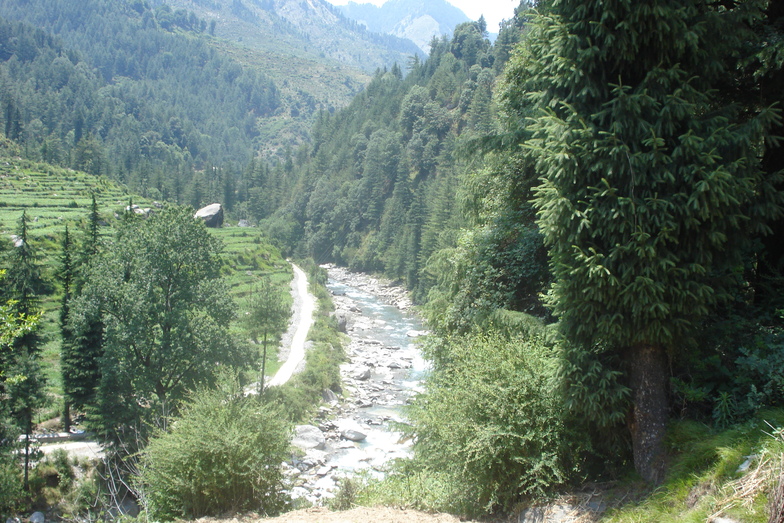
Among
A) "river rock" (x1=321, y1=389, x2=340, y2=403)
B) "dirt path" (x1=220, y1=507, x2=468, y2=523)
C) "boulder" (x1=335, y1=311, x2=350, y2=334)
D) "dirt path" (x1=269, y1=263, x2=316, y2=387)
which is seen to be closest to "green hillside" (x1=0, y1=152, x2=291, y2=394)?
"dirt path" (x1=269, y1=263, x2=316, y2=387)

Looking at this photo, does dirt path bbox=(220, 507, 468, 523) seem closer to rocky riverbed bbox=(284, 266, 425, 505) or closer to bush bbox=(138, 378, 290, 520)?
bush bbox=(138, 378, 290, 520)

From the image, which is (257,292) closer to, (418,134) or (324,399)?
(324,399)

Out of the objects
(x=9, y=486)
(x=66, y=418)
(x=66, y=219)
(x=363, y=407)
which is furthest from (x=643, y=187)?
(x=66, y=219)

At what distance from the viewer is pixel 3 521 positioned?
59.8 feet

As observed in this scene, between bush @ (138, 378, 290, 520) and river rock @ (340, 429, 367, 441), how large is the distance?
14.4 metres

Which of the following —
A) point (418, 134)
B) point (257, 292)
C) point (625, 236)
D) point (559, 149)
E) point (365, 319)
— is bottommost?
point (365, 319)

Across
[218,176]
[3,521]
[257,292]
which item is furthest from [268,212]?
[3,521]

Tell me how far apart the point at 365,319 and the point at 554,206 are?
158 feet

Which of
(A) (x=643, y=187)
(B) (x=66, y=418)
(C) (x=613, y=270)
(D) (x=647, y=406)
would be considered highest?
(A) (x=643, y=187)

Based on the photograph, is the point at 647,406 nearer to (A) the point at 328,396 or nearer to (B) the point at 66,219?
(A) the point at 328,396

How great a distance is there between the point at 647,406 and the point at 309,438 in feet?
68.3

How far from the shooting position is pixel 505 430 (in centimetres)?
953

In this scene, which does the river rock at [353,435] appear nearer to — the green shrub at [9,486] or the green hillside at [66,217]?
the green shrub at [9,486]

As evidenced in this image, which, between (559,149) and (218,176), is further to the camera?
(218,176)
